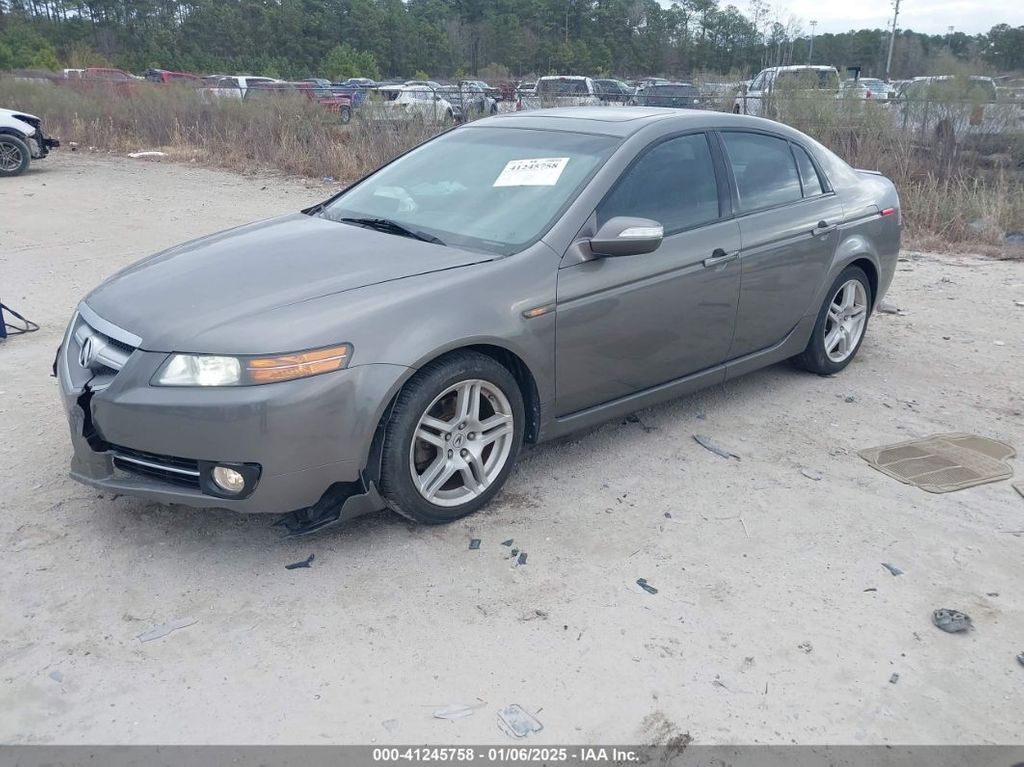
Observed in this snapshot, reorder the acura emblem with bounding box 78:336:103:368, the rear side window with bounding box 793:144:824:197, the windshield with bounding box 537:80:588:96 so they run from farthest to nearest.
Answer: the windshield with bounding box 537:80:588:96 → the rear side window with bounding box 793:144:824:197 → the acura emblem with bounding box 78:336:103:368

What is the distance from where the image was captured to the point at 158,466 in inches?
134

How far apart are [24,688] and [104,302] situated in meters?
1.69

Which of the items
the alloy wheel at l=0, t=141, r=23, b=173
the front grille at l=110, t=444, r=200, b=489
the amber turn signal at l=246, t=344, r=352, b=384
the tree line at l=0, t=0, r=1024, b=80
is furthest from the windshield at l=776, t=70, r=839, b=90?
the tree line at l=0, t=0, r=1024, b=80

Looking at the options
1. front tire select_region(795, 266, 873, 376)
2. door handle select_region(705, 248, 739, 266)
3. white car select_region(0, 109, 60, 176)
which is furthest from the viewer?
white car select_region(0, 109, 60, 176)

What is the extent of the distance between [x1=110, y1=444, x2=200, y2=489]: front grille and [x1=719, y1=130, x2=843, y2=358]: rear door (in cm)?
287

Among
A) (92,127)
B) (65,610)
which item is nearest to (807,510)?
(65,610)

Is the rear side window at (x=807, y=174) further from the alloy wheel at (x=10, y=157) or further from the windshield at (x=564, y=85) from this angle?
the windshield at (x=564, y=85)

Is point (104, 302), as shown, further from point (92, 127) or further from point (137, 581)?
point (92, 127)

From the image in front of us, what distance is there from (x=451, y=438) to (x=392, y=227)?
1.18 metres

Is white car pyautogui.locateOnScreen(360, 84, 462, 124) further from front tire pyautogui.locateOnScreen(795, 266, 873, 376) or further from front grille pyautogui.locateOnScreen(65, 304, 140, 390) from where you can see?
front grille pyautogui.locateOnScreen(65, 304, 140, 390)

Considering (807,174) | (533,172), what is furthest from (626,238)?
(807,174)

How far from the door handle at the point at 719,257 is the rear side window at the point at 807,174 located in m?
0.94

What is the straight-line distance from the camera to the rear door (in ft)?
15.9

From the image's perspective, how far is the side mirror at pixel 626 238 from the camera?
3.97 meters
